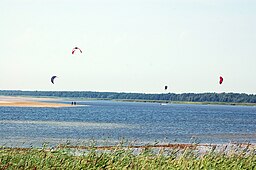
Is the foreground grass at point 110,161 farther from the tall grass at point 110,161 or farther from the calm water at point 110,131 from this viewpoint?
the calm water at point 110,131

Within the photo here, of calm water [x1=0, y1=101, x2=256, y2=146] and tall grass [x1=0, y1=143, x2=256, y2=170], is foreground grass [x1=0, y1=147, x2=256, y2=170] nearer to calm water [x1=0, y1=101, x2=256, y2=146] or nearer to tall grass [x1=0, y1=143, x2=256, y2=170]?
tall grass [x1=0, y1=143, x2=256, y2=170]

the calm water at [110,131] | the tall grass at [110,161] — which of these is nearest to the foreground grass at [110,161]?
the tall grass at [110,161]

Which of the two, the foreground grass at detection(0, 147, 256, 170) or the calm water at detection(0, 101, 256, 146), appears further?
the calm water at detection(0, 101, 256, 146)

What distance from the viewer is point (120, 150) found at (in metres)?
20.8

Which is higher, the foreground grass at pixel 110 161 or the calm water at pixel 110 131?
the foreground grass at pixel 110 161

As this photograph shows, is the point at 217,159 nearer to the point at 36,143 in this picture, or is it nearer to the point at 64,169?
the point at 64,169

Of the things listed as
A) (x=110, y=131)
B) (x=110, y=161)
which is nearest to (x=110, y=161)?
(x=110, y=161)

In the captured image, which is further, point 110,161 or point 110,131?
point 110,131

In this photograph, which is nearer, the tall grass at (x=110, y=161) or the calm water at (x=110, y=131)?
the tall grass at (x=110, y=161)

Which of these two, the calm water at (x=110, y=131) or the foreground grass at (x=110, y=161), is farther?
the calm water at (x=110, y=131)

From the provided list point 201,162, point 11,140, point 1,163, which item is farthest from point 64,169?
point 11,140

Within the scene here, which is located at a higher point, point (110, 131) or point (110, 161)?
point (110, 161)

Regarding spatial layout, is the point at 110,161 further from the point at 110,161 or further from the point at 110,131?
the point at 110,131

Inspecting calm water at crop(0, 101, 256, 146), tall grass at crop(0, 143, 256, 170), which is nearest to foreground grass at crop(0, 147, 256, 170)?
tall grass at crop(0, 143, 256, 170)
